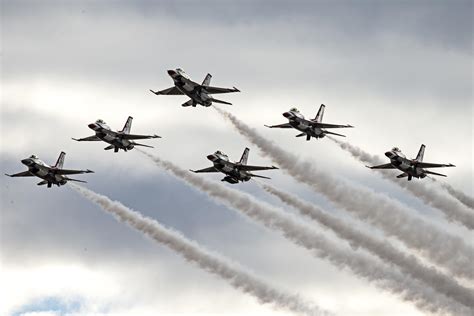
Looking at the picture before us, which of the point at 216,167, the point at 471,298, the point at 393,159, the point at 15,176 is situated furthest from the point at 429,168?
the point at 15,176

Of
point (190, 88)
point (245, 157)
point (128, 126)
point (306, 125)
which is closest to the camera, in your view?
point (190, 88)

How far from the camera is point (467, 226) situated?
477 feet

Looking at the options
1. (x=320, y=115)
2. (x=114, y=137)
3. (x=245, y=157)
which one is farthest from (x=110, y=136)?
(x=320, y=115)

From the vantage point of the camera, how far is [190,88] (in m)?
139

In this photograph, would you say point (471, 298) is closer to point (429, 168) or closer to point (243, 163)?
point (429, 168)

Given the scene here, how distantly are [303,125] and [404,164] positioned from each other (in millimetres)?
12333

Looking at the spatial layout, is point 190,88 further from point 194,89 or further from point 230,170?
point 230,170

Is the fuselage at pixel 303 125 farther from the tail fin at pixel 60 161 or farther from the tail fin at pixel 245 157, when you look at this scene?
the tail fin at pixel 60 161

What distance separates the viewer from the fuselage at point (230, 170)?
142 metres

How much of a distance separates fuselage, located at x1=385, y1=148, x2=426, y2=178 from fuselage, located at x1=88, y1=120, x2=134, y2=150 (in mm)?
29825

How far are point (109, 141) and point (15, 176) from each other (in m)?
14.0

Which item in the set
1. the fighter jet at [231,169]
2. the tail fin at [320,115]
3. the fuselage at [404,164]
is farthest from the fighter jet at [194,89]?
the fuselage at [404,164]

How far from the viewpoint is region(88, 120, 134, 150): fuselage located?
143 meters

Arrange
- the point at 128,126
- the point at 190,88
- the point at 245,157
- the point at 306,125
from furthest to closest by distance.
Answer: the point at 128,126 → the point at 245,157 → the point at 306,125 → the point at 190,88
